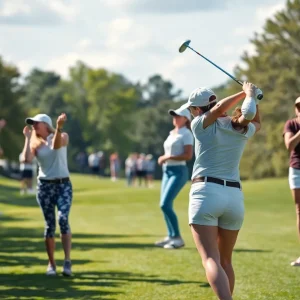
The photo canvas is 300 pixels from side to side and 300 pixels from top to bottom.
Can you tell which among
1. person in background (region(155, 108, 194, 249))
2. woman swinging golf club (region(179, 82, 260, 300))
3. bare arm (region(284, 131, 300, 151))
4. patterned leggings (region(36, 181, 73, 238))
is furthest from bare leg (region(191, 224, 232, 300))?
person in background (region(155, 108, 194, 249))

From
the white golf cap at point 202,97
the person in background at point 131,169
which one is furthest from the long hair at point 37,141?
the person in background at point 131,169

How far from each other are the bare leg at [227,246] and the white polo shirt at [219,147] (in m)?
0.49

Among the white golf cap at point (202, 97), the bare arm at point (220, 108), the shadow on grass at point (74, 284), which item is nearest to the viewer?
the bare arm at point (220, 108)

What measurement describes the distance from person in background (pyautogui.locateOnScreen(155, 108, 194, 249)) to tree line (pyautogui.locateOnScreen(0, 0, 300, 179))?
51417 mm

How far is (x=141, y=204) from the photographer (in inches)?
1233

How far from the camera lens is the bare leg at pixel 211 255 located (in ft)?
27.1

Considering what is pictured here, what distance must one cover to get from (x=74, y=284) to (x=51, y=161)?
1.63 meters

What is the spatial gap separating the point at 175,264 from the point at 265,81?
69.4 m

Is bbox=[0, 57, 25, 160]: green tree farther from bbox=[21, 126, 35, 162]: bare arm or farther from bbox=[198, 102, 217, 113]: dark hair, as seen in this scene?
bbox=[198, 102, 217, 113]: dark hair

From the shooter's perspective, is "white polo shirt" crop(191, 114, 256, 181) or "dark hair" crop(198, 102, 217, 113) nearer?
"white polo shirt" crop(191, 114, 256, 181)

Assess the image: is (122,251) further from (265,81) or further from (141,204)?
(265,81)

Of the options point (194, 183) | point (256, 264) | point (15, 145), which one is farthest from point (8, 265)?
point (15, 145)

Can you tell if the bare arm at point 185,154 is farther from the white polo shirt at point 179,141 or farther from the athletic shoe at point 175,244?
the athletic shoe at point 175,244

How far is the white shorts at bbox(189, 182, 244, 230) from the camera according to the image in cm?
836
